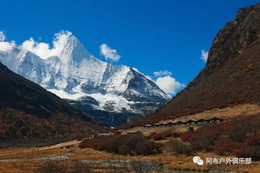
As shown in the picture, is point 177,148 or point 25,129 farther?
point 25,129

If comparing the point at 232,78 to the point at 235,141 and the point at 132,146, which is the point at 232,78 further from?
the point at 235,141

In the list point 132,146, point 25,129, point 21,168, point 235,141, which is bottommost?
point 21,168

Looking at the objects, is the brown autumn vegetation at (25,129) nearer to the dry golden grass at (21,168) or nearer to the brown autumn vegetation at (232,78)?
the brown autumn vegetation at (232,78)

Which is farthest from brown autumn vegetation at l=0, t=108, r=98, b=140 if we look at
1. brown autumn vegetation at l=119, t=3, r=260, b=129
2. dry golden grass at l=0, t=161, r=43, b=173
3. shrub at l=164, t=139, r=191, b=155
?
shrub at l=164, t=139, r=191, b=155

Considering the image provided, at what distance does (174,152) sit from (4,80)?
168896 mm

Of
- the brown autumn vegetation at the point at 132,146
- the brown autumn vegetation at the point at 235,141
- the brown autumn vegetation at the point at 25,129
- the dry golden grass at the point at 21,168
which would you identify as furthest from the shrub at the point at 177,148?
the brown autumn vegetation at the point at 25,129

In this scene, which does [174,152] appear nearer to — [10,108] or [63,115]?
[10,108]

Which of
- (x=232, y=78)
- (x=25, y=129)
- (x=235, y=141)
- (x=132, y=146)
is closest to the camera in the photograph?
(x=235, y=141)

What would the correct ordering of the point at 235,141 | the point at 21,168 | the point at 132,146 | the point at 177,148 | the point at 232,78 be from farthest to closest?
the point at 232,78, the point at 132,146, the point at 177,148, the point at 21,168, the point at 235,141

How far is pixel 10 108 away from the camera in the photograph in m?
146

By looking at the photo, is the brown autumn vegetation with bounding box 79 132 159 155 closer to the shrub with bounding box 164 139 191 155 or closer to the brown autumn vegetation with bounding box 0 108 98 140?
the shrub with bounding box 164 139 191 155

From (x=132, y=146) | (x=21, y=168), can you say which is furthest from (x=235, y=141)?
(x=21, y=168)

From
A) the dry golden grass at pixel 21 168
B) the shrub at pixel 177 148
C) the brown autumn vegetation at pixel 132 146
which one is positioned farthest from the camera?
the brown autumn vegetation at pixel 132 146

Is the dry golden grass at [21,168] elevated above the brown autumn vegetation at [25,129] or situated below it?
below
